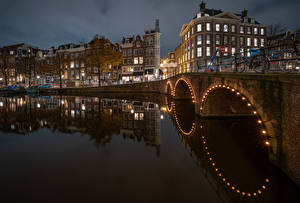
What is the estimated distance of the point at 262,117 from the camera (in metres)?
6.02

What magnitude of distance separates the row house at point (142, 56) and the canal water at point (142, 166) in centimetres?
3896

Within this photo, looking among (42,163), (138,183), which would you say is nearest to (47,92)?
(42,163)

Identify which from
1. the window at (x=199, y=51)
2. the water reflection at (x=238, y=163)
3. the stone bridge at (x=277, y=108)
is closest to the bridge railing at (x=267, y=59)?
the stone bridge at (x=277, y=108)

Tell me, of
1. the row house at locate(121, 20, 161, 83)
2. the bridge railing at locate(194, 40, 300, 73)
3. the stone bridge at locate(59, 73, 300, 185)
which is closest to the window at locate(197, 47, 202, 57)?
the row house at locate(121, 20, 161, 83)

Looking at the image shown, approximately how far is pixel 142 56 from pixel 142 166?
47.1 m

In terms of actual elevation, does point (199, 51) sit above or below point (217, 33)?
below

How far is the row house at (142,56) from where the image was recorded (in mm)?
49188

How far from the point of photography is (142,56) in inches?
1989

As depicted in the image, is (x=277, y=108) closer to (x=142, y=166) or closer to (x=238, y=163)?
(x=238, y=163)

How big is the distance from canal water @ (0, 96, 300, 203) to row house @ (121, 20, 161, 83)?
38962 mm

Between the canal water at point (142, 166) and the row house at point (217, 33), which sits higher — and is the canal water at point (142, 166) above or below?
below

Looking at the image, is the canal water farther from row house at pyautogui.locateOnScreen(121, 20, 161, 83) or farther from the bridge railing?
row house at pyautogui.locateOnScreen(121, 20, 161, 83)

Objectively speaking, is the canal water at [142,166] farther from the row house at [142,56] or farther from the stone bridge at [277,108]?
the row house at [142,56]

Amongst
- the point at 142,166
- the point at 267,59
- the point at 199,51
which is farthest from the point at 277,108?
the point at 199,51
